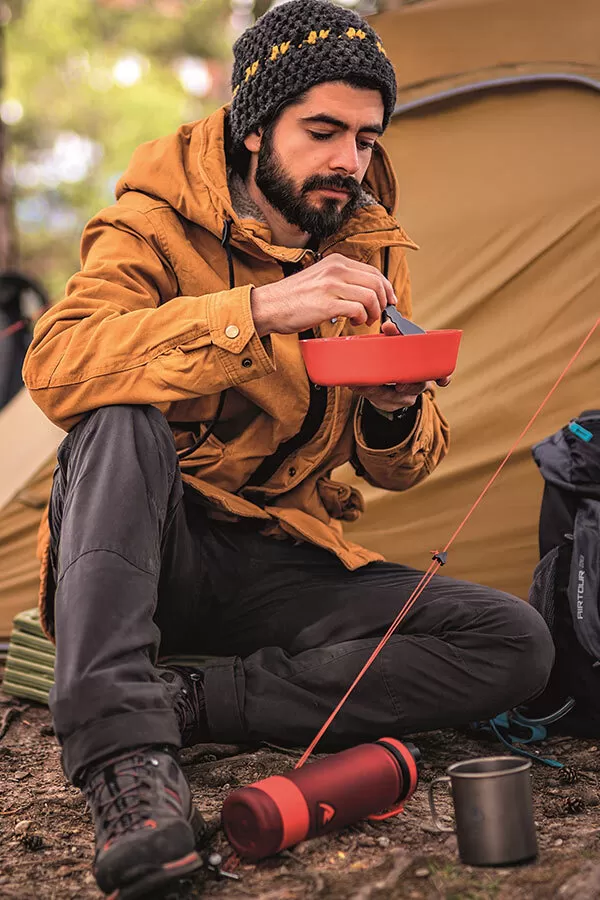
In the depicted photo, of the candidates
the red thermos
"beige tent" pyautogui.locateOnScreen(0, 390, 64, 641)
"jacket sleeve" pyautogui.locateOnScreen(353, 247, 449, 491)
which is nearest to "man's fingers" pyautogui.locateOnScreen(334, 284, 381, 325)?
"jacket sleeve" pyautogui.locateOnScreen(353, 247, 449, 491)

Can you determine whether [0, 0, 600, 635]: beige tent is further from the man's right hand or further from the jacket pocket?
the man's right hand

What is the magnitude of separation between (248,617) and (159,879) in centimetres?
87

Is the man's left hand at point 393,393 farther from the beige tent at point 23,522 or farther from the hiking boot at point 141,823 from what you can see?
the beige tent at point 23,522

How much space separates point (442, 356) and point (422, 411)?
362 millimetres

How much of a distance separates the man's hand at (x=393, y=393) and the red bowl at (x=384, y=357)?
0.15 meters

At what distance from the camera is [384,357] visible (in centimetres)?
192

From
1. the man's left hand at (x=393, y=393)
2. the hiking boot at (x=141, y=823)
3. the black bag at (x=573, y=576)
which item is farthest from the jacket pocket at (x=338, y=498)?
the hiking boot at (x=141, y=823)

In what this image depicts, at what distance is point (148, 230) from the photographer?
2203 millimetres

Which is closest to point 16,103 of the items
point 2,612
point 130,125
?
point 130,125

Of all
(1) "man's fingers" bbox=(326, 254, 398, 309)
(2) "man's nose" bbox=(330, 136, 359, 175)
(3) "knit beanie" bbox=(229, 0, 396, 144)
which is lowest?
(1) "man's fingers" bbox=(326, 254, 398, 309)

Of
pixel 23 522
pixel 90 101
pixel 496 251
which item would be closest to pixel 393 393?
pixel 496 251

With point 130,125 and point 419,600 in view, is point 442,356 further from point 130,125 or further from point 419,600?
point 130,125

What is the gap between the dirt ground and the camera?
154 centimetres

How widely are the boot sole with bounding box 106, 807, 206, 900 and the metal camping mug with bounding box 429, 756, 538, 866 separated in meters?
0.41
